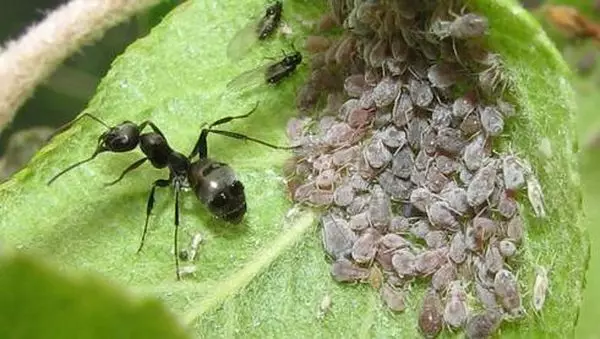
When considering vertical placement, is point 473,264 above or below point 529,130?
below

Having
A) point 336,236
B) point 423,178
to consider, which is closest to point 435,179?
point 423,178

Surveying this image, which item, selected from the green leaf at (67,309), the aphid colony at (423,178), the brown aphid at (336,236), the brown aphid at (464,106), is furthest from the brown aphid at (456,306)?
the green leaf at (67,309)

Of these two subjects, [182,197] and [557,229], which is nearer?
[557,229]

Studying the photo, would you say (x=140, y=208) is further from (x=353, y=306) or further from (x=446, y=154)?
(x=446, y=154)

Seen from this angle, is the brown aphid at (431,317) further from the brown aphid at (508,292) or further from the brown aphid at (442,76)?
the brown aphid at (442,76)

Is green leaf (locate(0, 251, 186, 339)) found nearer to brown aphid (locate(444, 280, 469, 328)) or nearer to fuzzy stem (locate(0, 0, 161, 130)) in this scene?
brown aphid (locate(444, 280, 469, 328))

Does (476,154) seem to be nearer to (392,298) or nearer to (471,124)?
(471,124)

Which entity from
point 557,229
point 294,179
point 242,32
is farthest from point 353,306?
point 242,32
